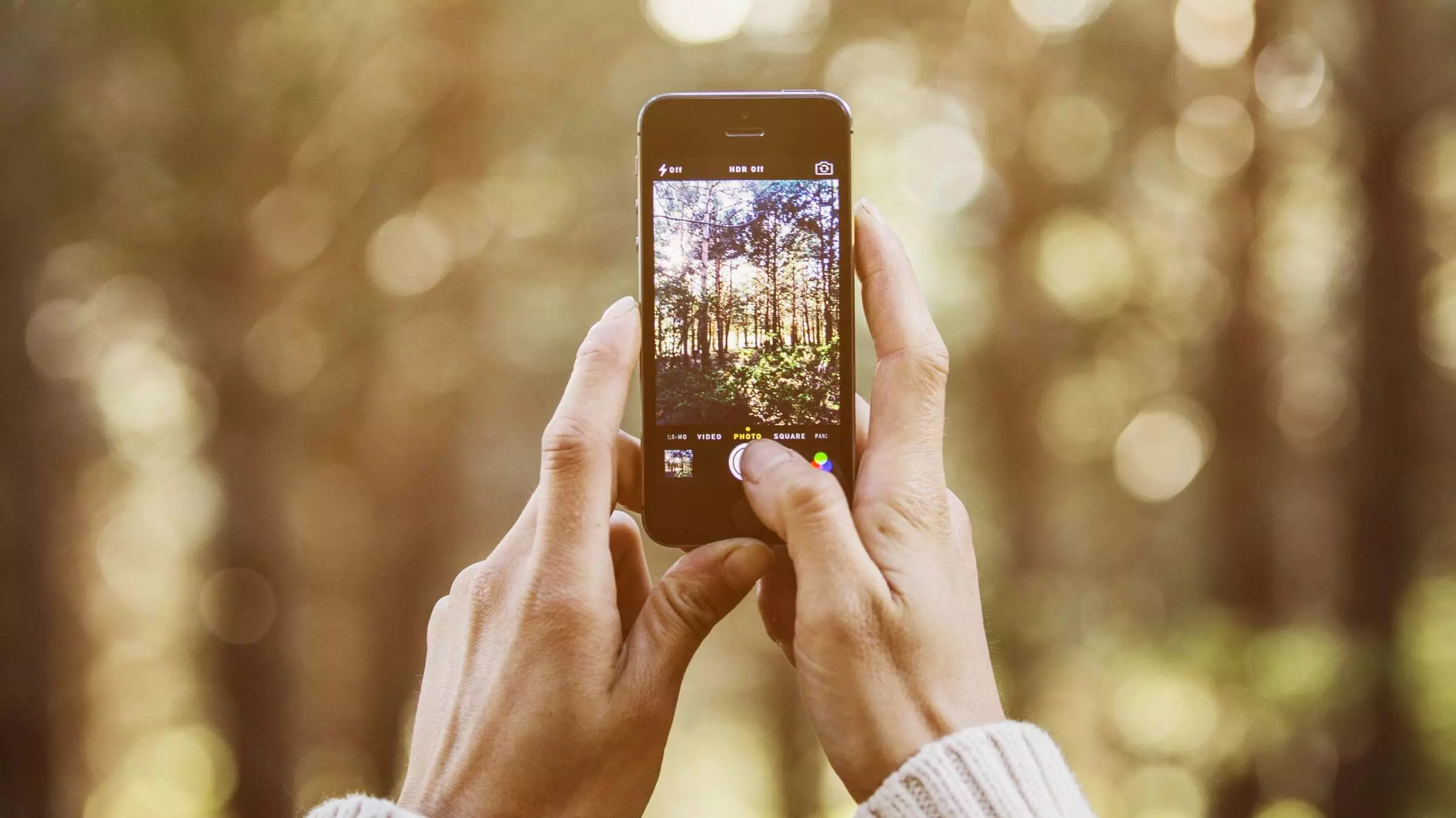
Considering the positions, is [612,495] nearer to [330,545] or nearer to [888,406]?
[888,406]

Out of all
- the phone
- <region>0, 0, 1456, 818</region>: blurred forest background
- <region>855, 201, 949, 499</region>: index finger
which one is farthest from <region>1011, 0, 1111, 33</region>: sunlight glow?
<region>855, 201, 949, 499</region>: index finger

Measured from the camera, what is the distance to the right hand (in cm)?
59

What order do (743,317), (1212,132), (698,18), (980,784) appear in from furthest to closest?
(1212,132), (698,18), (743,317), (980,784)

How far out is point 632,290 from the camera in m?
1.65

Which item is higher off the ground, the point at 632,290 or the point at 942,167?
the point at 942,167

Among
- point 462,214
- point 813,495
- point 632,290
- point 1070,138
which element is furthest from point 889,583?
point 1070,138

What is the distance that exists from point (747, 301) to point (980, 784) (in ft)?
1.68

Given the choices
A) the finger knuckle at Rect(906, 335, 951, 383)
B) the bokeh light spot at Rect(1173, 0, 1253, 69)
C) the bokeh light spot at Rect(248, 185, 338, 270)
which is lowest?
the finger knuckle at Rect(906, 335, 951, 383)

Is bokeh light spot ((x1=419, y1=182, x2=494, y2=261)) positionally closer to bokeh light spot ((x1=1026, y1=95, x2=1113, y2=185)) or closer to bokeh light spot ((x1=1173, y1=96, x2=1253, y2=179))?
bokeh light spot ((x1=1026, y1=95, x2=1113, y2=185))

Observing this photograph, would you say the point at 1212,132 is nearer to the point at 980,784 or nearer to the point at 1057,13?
the point at 1057,13

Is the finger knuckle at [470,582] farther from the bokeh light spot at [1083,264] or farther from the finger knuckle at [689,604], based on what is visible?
the bokeh light spot at [1083,264]

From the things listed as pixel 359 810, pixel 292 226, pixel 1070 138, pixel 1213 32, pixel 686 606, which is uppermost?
pixel 1213 32

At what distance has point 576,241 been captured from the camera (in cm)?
161

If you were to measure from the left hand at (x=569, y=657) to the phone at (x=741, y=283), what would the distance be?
12 centimetres
